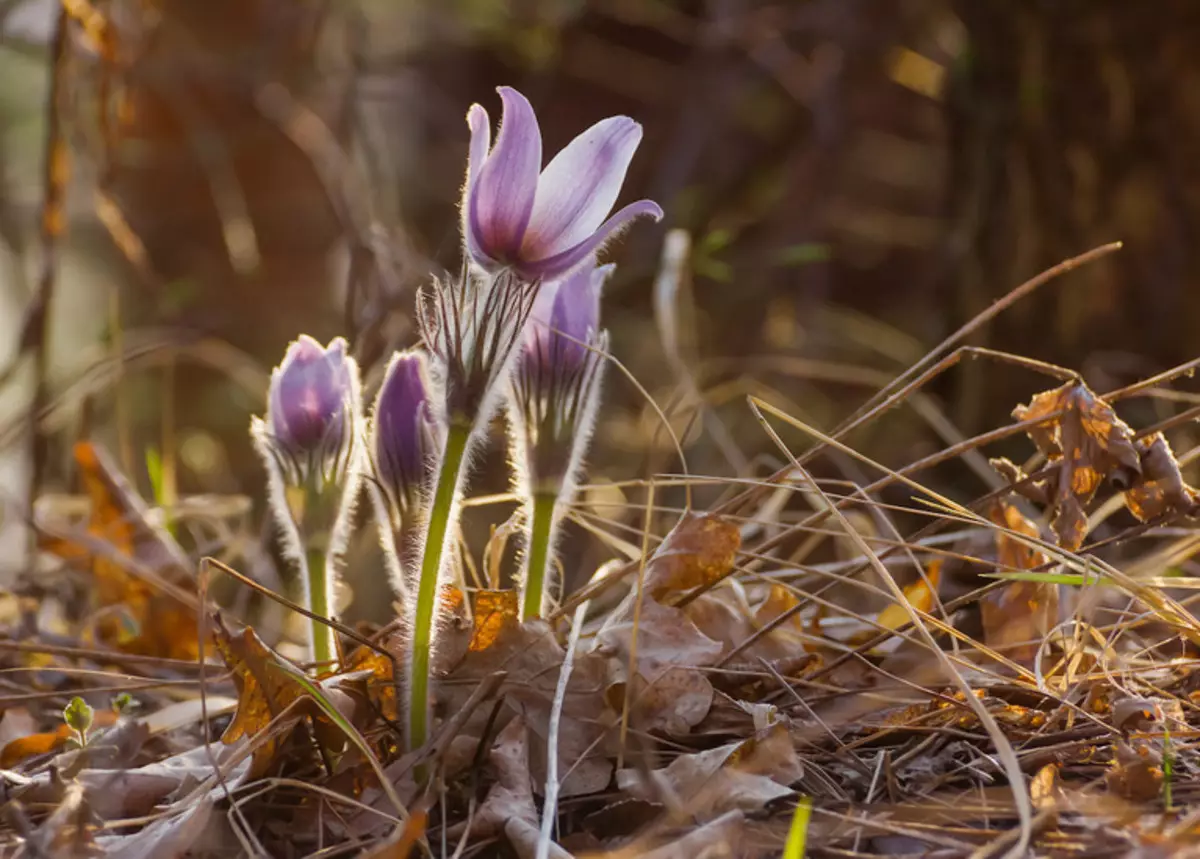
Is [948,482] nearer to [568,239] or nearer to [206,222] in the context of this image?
[568,239]

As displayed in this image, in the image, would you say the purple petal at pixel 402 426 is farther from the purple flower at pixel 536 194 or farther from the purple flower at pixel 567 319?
the purple flower at pixel 536 194

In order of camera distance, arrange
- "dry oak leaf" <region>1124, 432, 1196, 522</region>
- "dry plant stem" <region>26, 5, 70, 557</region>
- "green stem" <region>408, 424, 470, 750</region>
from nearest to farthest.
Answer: "green stem" <region>408, 424, 470, 750</region> < "dry oak leaf" <region>1124, 432, 1196, 522</region> < "dry plant stem" <region>26, 5, 70, 557</region>

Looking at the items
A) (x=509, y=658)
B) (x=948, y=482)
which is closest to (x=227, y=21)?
(x=948, y=482)

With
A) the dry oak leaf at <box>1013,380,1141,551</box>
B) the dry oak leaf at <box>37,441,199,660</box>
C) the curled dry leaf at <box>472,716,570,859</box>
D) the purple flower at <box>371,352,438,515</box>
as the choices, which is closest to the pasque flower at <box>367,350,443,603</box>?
the purple flower at <box>371,352,438,515</box>

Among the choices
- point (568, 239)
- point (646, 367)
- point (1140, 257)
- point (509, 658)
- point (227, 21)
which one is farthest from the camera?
point (646, 367)

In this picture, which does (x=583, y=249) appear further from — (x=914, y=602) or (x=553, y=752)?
(x=914, y=602)

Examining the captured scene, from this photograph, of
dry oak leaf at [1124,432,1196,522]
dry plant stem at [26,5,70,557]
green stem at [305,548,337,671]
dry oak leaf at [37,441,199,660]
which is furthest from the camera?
dry plant stem at [26,5,70,557]

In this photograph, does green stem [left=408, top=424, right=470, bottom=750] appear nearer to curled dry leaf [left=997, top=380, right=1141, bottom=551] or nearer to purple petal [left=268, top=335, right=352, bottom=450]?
purple petal [left=268, top=335, right=352, bottom=450]
